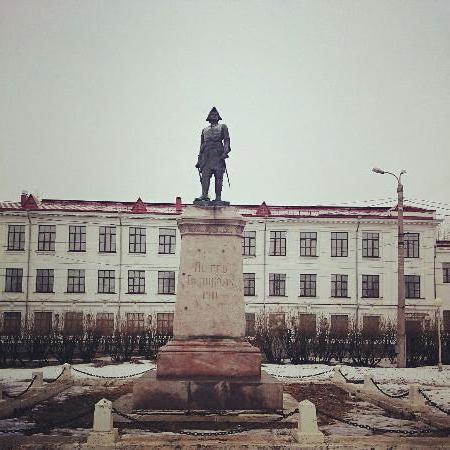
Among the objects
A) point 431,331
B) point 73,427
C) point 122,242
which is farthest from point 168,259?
point 73,427

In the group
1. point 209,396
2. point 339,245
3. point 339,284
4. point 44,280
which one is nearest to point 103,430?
point 209,396

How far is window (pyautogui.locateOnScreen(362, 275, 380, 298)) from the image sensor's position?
3919 cm

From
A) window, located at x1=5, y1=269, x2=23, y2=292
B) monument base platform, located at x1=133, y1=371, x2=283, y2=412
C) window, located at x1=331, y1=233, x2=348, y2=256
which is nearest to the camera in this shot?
monument base platform, located at x1=133, y1=371, x2=283, y2=412

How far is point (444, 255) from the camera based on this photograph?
39969mm

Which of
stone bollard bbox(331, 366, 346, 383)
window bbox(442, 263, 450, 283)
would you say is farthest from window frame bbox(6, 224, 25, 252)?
window bbox(442, 263, 450, 283)

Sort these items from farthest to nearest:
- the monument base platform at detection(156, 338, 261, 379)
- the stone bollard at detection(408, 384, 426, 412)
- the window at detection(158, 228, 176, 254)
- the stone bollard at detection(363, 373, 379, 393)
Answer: the window at detection(158, 228, 176, 254), the stone bollard at detection(363, 373, 379, 393), the stone bollard at detection(408, 384, 426, 412), the monument base platform at detection(156, 338, 261, 379)

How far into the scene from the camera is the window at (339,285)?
3919 centimetres

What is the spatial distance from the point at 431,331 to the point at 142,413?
63.6 feet

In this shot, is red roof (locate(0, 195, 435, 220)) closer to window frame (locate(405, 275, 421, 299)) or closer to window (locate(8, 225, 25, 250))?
window (locate(8, 225, 25, 250))

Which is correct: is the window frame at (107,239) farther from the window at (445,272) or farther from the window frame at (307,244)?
the window at (445,272)

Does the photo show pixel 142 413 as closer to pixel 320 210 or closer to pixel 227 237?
pixel 227 237

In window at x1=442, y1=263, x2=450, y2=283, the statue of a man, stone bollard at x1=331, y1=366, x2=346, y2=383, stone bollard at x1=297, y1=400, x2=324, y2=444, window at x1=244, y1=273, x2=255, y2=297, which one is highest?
the statue of a man

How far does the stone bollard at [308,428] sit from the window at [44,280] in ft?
106

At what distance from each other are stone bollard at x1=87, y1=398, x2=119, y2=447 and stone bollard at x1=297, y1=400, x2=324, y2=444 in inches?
106
